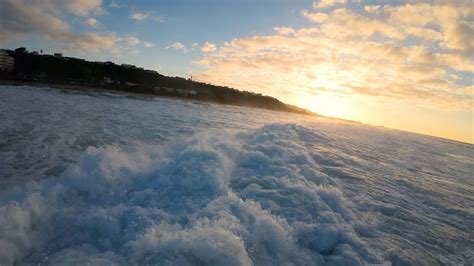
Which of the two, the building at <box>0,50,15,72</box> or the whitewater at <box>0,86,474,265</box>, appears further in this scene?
the building at <box>0,50,15,72</box>

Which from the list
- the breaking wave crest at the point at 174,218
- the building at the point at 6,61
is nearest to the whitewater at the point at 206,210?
the breaking wave crest at the point at 174,218

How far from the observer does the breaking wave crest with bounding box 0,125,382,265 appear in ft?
16.5

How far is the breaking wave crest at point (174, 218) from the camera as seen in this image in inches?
198

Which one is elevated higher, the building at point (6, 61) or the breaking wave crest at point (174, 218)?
the building at point (6, 61)

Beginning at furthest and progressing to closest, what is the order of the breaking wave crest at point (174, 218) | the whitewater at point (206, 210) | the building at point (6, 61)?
the building at point (6, 61) < the whitewater at point (206, 210) < the breaking wave crest at point (174, 218)

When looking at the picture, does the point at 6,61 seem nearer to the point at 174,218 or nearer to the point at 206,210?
the point at 174,218

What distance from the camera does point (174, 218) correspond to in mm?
6188

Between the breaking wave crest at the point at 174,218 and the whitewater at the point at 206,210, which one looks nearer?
the breaking wave crest at the point at 174,218

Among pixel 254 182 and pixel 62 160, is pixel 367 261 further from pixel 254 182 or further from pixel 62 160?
pixel 62 160

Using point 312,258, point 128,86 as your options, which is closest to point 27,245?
point 312,258

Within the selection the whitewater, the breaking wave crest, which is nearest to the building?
the whitewater

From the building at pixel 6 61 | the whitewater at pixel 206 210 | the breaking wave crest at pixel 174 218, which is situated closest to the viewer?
the breaking wave crest at pixel 174 218

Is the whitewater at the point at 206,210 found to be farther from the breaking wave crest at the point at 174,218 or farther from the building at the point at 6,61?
the building at the point at 6,61

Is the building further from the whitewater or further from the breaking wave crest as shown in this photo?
the breaking wave crest
